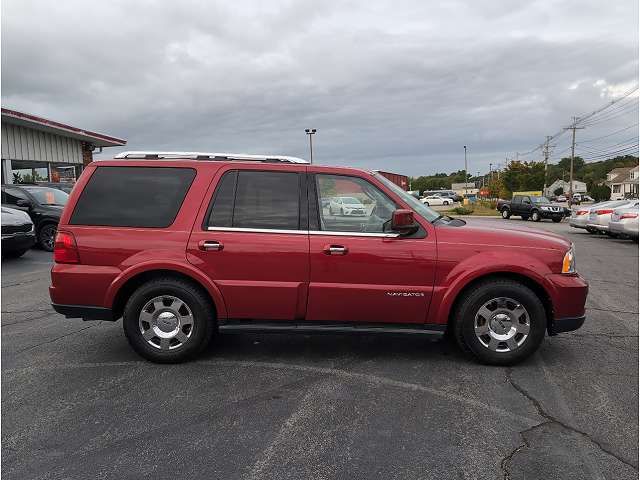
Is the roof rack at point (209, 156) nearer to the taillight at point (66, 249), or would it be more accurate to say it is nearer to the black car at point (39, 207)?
the taillight at point (66, 249)

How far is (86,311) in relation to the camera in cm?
429

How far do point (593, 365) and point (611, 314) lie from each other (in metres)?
2.19

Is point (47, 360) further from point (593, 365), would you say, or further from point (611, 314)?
point (611, 314)

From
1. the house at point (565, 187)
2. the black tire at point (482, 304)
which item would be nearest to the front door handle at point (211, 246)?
the black tire at point (482, 304)

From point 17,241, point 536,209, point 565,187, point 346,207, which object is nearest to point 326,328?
point 346,207

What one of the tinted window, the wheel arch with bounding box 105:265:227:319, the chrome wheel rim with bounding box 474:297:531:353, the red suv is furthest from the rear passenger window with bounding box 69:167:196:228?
the chrome wheel rim with bounding box 474:297:531:353

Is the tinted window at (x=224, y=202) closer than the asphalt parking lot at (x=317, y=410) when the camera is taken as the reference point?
No

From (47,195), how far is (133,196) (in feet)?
32.5

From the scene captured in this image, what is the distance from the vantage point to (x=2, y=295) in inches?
289

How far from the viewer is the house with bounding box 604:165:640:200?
3408 inches

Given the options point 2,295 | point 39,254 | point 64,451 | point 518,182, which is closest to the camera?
point 64,451

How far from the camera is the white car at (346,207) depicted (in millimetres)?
4250

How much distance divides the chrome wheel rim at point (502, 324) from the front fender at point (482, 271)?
0.26 meters

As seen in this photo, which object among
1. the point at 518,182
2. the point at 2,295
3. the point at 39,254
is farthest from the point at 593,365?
the point at 518,182
